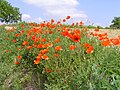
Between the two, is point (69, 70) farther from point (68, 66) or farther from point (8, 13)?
point (8, 13)

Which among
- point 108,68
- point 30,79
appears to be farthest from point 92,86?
point 30,79

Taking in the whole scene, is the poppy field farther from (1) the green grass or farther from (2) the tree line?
(2) the tree line

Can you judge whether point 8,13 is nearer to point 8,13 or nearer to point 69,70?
point 8,13

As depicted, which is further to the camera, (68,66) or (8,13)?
(8,13)

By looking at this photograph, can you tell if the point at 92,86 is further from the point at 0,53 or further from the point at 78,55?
the point at 0,53

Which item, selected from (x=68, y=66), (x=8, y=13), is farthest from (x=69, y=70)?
(x=8, y=13)

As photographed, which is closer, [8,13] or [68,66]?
[68,66]

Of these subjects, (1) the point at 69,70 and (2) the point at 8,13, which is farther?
(2) the point at 8,13

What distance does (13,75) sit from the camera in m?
5.82

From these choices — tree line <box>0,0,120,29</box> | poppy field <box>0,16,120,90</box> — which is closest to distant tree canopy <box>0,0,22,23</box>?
tree line <box>0,0,120,29</box>

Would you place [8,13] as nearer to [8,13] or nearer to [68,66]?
[8,13]

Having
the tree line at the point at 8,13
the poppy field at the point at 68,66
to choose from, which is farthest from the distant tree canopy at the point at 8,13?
the poppy field at the point at 68,66

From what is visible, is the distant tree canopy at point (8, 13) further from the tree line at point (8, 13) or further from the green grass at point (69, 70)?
the green grass at point (69, 70)

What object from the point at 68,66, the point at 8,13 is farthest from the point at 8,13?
the point at 68,66
